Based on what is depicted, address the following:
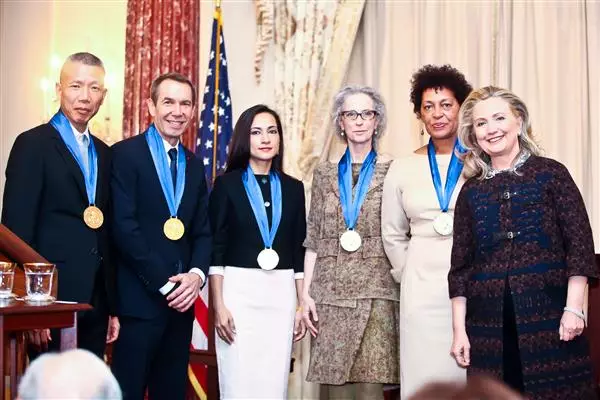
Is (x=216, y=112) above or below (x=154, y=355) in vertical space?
above

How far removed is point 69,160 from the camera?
3.77 m

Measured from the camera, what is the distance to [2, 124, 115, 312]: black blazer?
3.64 meters

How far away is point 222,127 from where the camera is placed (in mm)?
6461

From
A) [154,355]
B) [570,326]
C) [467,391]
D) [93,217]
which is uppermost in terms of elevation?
[93,217]

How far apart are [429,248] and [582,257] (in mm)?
932

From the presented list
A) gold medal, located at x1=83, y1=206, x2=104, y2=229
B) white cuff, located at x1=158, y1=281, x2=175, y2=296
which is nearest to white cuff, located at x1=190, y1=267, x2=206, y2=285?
white cuff, located at x1=158, y1=281, x2=175, y2=296

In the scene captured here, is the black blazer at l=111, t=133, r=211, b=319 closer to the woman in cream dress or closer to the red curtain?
the woman in cream dress

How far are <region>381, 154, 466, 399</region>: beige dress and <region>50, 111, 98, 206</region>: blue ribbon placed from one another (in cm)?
139

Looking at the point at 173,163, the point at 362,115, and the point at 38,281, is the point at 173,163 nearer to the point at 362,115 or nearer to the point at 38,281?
the point at 362,115

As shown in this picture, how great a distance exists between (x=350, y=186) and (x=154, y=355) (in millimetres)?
1253

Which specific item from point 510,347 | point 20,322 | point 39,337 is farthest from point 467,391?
point 39,337

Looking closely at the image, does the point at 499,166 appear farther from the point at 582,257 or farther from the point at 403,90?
the point at 403,90

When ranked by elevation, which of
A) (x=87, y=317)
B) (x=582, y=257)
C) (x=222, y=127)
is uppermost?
(x=222, y=127)

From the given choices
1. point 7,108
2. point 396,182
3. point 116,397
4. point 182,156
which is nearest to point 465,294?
point 396,182
